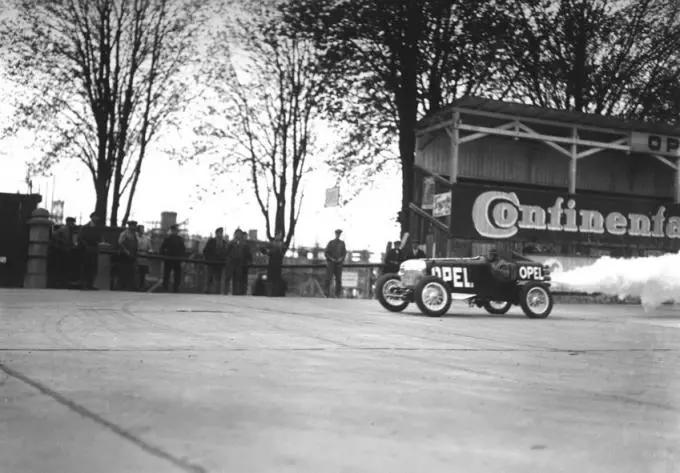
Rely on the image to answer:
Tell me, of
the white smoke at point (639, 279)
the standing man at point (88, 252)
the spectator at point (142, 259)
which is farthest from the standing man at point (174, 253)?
the white smoke at point (639, 279)

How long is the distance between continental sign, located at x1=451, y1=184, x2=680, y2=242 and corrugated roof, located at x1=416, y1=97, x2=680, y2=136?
2310mm

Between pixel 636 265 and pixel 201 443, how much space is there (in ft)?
53.1

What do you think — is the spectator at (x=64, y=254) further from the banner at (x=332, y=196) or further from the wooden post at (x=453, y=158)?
the wooden post at (x=453, y=158)

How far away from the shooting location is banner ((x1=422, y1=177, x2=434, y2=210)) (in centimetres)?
2527

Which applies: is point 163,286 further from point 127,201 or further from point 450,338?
point 450,338

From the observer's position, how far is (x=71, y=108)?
102ft

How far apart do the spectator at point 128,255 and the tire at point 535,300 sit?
10.1 m

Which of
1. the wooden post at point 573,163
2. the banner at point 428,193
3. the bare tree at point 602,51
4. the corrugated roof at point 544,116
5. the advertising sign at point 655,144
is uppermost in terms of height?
the bare tree at point 602,51

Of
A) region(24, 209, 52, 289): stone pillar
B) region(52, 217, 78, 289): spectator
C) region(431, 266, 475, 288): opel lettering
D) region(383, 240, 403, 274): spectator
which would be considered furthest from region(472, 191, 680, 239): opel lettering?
region(24, 209, 52, 289): stone pillar

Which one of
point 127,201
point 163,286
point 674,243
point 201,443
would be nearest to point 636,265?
point 674,243

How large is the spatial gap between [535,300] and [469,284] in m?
1.32

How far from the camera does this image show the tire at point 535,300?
50.7 ft

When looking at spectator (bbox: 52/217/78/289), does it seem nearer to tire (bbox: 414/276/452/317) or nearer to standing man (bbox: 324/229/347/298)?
standing man (bbox: 324/229/347/298)

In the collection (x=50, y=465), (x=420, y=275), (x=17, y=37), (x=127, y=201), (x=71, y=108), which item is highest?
(x=17, y=37)
